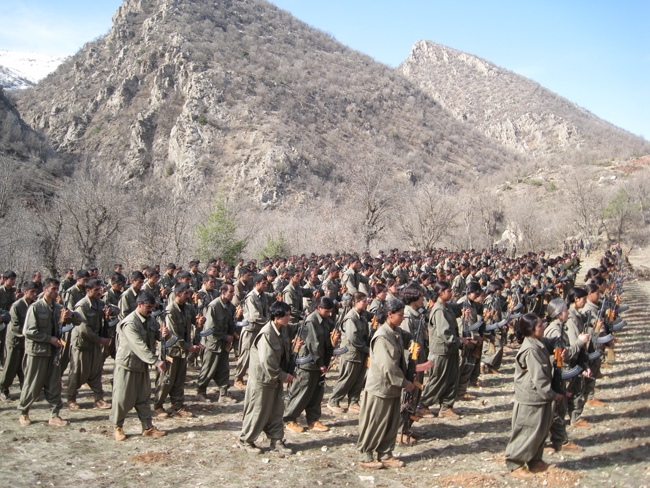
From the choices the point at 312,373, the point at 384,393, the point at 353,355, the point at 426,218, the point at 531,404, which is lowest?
the point at 312,373

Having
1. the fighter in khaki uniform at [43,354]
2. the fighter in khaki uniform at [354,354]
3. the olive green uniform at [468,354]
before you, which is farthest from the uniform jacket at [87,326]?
the olive green uniform at [468,354]

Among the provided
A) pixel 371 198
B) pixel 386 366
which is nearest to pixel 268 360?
pixel 386 366

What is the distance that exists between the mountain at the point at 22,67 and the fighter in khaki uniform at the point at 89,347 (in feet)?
357

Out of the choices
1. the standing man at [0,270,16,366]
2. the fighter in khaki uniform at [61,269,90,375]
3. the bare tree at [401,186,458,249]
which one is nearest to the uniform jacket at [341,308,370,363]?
the fighter in khaki uniform at [61,269,90,375]

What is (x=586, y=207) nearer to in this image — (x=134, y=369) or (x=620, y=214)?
(x=620, y=214)

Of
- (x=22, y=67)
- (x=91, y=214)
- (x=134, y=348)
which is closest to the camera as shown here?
(x=134, y=348)

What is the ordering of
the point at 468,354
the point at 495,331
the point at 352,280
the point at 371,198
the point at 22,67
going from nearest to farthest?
the point at 468,354, the point at 495,331, the point at 352,280, the point at 371,198, the point at 22,67

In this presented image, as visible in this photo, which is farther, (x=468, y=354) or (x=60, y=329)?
(x=468, y=354)

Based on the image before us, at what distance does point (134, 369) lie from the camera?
6.64 metres

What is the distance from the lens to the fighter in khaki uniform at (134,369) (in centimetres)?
661

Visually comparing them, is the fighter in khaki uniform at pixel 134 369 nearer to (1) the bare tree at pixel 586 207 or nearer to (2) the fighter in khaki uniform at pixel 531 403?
(2) the fighter in khaki uniform at pixel 531 403

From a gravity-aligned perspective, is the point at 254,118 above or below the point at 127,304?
above

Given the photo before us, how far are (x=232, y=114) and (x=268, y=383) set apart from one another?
48.7 m

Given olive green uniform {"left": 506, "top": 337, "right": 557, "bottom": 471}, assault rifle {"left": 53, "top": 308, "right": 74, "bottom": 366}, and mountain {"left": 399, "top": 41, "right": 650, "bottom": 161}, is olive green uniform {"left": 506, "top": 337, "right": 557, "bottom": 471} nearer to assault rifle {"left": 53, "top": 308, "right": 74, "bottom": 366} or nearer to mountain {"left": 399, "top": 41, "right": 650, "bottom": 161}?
assault rifle {"left": 53, "top": 308, "right": 74, "bottom": 366}
